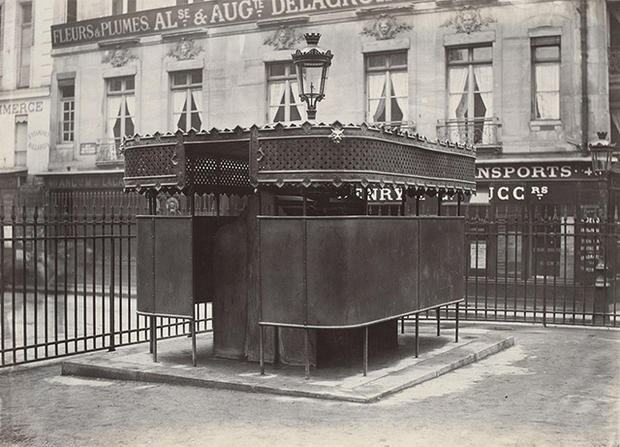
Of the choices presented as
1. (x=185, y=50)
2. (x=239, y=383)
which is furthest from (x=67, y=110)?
(x=239, y=383)

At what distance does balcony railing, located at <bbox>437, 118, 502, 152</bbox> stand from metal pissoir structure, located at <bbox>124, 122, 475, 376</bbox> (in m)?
9.02

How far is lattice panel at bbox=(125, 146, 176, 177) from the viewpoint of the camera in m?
9.31

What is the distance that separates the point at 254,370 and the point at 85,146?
18458mm

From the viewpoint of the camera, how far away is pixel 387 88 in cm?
2117

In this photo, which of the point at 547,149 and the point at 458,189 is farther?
the point at 547,149

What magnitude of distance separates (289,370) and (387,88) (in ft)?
43.9

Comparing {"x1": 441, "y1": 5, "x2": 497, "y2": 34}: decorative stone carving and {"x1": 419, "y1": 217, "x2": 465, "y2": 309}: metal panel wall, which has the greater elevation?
{"x1": 441, "y1": 5, "x2": 497, "y2": 34}: decorative stone carving

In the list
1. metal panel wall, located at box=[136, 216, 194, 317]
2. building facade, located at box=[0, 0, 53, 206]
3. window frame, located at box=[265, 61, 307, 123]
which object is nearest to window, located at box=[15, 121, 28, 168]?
building facade, located at box=[0, 0, 53, 206]

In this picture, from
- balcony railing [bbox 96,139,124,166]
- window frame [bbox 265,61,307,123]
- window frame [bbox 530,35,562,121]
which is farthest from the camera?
balcony railing [bbox 96,139,124,166]

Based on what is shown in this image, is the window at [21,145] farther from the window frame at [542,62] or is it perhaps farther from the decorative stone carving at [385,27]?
the window frame at [542,62]

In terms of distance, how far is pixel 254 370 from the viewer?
916 centimetres

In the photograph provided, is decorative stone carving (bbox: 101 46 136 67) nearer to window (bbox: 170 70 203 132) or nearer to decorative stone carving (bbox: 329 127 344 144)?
window (bbox: 170 70 203 132)

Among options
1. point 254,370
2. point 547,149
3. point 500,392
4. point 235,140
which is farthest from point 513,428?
point 547,149

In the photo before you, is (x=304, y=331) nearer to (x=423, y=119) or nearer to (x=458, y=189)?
(x=458, y=189)
